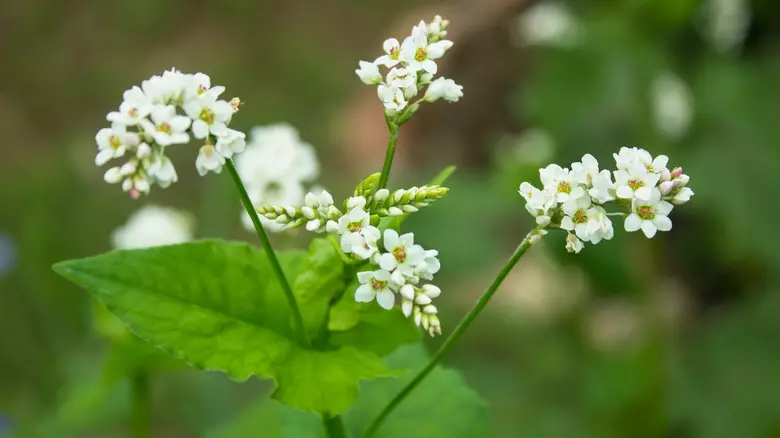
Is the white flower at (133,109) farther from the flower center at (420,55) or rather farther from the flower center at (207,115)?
the flower center at (420,55)

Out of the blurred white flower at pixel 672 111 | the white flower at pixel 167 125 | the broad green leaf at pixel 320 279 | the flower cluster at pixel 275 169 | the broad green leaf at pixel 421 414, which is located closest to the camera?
the white flower at pixel 167 125

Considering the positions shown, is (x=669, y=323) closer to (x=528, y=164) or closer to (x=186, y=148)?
(x=528, y=164)

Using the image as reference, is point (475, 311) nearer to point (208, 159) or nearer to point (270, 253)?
point (270, 253)

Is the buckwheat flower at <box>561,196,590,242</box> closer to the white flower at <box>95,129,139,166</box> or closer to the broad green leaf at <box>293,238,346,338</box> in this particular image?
the broad green leaf at <box>293,238,346,338</box>

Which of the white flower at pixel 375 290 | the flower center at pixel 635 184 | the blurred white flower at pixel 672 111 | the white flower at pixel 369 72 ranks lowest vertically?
the white flower at pixel 375 290

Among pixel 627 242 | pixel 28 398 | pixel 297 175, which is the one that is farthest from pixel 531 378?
pixel 28 398

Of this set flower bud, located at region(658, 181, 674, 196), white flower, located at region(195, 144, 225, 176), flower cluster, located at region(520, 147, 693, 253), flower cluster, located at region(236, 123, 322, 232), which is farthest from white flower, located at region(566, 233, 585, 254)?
flower cluster, located at region(236, 123, 322, 232)

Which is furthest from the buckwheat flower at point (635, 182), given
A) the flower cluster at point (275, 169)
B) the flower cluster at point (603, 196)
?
the flower cluster at point (275, 169)

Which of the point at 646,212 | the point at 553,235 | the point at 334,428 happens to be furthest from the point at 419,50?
the point at 553,235
